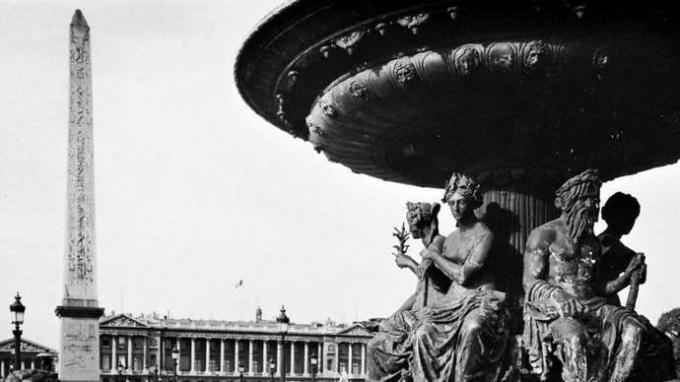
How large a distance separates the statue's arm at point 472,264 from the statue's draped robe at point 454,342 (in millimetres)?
100

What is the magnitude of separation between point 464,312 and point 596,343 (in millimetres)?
712

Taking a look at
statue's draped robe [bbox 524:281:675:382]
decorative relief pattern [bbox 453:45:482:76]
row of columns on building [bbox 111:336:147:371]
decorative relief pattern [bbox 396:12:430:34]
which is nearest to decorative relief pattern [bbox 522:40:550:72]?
decorative relief pattern [bbox 453:45:482:76]

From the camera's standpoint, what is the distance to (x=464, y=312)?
618 centimetres

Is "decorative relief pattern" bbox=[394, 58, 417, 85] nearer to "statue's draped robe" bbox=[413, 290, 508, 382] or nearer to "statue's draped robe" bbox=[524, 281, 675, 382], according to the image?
"statue's draped robe" bbox=[413, 290, 508, 382]

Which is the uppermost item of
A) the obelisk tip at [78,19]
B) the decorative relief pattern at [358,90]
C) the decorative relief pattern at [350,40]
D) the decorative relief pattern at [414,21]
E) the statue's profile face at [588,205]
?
the obelisk tip at [78,19]

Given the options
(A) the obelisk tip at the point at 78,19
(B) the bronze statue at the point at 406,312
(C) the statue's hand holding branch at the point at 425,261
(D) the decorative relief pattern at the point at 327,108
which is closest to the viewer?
(B) the bronze statue at the point at 406,312

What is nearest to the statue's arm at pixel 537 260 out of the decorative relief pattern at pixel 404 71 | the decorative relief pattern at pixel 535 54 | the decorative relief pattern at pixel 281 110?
the decorative relief pattern at pixel 535 54

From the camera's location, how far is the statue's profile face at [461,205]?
6.48 meters

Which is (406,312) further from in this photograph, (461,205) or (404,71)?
(404,71)

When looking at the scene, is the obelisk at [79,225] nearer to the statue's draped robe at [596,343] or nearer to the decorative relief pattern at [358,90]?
the decorative relief pattern at [358,90]

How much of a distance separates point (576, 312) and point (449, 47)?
1486mm

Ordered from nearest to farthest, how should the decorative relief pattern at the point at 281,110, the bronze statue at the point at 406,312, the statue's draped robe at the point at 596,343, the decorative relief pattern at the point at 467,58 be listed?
the statue's draped robe at the point at 596,343, the decorative relief pattern at the point at 467,58, the bronze statue at the point at 406,312, the decorative relief pattern at the point at 281,110

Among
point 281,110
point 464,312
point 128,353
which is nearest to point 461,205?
point 464,312

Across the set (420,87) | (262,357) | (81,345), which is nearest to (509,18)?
(420,87)
